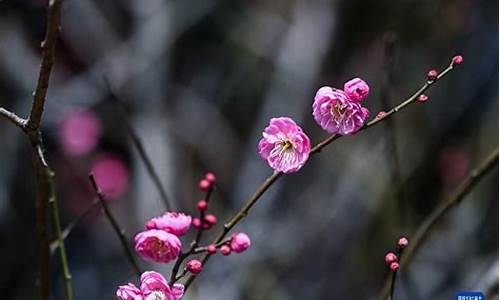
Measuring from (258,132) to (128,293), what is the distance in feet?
7.19

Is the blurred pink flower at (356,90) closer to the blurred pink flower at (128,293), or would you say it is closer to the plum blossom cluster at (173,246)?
the plum blossom cluster at (173,246)

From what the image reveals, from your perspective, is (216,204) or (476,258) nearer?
(476,258)

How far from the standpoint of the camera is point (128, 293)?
0.98 meters

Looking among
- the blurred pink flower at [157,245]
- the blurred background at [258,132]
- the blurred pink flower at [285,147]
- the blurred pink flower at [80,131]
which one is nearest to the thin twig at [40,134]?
the blurred pink flower at [157,245]

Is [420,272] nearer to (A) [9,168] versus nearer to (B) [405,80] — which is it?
(B) [405,80]

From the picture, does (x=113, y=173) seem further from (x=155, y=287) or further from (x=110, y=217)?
(x=155, y=287)

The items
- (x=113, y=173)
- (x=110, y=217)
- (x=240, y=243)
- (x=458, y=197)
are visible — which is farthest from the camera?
(x=113, y=173)

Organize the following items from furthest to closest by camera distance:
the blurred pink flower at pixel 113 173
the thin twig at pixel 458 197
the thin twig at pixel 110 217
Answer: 1. the blurred pink flower at pixel 113 173
2. the thin twig at pixel 458 197
3. the thin twig at pixel 110 217

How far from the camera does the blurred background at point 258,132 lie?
3.03 metres

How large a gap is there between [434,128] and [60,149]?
159cm

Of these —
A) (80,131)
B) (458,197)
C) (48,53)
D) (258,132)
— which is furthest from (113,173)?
(48,53)

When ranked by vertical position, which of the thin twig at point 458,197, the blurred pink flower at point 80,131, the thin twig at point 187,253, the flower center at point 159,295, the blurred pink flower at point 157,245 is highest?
the blurred pink flower at point 80,131

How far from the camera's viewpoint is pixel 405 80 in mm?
3580

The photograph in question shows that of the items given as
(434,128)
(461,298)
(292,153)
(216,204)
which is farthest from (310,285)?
(292,153)
